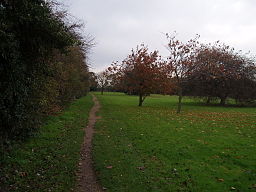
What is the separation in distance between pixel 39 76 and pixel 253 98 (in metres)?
34.9

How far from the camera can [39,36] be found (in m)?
5.89

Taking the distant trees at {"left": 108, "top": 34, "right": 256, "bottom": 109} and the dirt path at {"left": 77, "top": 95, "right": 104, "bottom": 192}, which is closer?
the dirt path at {"left": 77, "top": 95, "right": 104, "bottom": 192}

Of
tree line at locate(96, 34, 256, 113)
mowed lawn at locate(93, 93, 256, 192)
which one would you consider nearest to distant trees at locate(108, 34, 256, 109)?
tree line at locate(96, 34, 256, 113)

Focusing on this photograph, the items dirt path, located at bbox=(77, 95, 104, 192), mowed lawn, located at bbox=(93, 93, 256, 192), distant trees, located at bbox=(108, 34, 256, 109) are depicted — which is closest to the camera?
dirt path, located at bbox=(77, 95, 104, 192)

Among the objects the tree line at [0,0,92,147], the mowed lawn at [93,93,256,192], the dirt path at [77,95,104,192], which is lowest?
the dirt path at [77,95,104,192]

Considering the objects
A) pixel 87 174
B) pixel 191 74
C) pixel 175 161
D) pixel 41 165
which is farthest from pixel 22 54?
pixel 191 74

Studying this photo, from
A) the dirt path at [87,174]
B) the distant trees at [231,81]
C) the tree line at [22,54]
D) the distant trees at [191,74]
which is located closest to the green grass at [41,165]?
the dirt path at [87,174]

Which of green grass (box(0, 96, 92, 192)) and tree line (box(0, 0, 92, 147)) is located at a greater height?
tree line (box(0, 0, 92, 147))

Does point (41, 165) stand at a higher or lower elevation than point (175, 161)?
lower

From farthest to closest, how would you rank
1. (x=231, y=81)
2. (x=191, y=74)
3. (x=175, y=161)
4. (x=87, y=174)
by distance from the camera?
1. (x=231, y=81)
2. (x=191, y=74)
3. (x=175, y=161)
4. (x=87, y=174)

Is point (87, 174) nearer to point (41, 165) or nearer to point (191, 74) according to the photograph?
point (41, 165)

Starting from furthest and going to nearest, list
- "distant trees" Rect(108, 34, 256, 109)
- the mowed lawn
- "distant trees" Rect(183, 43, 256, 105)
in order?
"distant trees" Rect(183, 43, 256, 105)
"distant trees" Rect(108, 34, 256, 109)
the mowed lawn

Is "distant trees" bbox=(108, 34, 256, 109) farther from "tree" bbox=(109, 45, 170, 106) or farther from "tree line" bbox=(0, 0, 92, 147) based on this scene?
"tree line" bbox=(0, 0, 92, 147)

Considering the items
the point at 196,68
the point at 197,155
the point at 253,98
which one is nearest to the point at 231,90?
the point at 253,98
